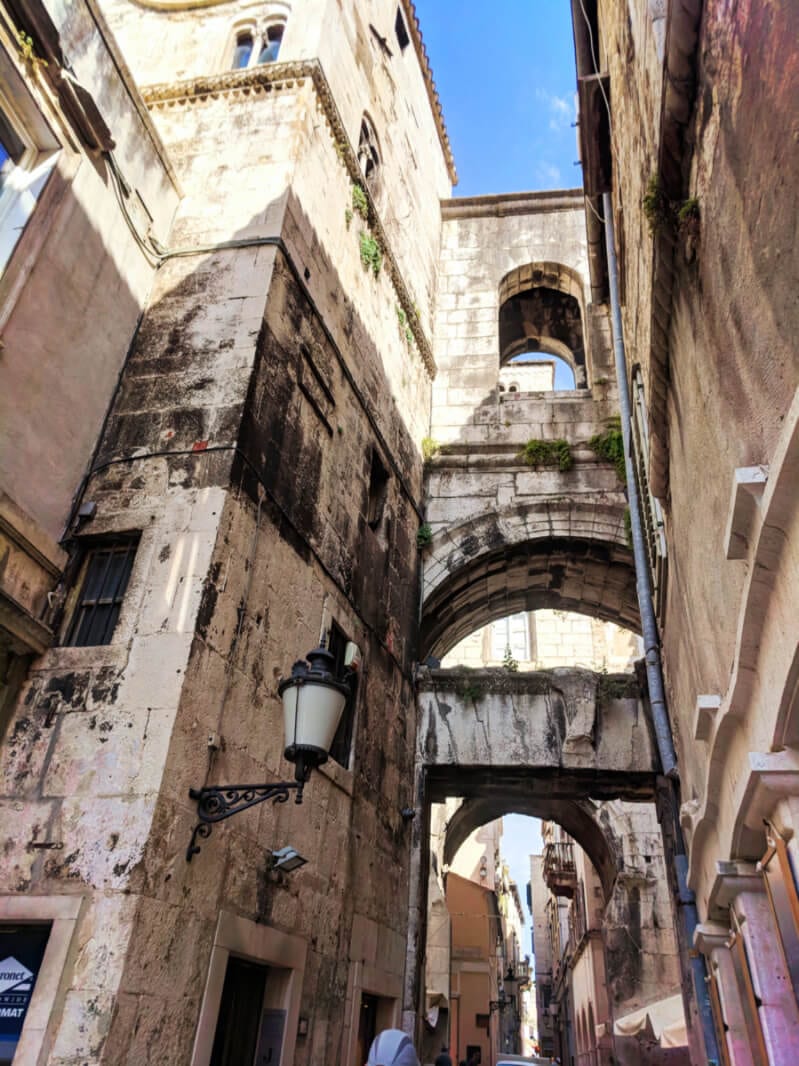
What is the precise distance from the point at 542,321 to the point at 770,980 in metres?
11.4

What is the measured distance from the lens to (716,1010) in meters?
5.95

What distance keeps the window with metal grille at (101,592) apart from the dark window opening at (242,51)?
6.05 meters

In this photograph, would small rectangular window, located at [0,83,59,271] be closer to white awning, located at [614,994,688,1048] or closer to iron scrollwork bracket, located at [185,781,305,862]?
iron scrollwork bracket, located at [185,781,305,862]

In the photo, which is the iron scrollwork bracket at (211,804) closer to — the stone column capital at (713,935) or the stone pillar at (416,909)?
the stone column capital at (713,935)

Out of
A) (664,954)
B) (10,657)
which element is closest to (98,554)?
(10,657)

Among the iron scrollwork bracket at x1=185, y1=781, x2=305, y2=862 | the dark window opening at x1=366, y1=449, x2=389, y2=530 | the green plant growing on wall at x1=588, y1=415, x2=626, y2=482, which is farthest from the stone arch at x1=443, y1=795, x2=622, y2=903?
the iron scrollwork bracket at x1=185, y1=781, x2=305, y2=862

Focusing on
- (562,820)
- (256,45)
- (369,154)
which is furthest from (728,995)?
(256,45)

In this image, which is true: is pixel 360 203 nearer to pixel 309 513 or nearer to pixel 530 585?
pixel 309 513

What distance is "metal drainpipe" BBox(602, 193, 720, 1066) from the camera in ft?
21.7

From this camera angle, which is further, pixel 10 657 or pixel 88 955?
pixel 10 657

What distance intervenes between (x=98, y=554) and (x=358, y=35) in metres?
7.78

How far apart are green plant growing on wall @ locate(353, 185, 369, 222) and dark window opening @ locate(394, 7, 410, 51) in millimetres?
4816

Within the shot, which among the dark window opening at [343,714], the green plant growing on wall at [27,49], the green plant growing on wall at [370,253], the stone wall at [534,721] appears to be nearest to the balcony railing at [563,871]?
the stone wall at [534,721]

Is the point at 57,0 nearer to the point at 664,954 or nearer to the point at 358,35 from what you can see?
the point at 358,35
